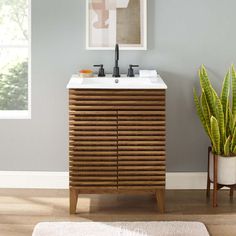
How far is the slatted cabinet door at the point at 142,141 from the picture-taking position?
4168 millimetres

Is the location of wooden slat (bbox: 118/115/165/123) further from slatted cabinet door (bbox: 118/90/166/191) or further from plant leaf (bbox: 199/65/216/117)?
plant leaf (bbox: 199/65/216/117)

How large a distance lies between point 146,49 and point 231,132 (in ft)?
2.91

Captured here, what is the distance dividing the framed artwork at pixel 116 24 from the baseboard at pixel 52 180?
1.01 metres

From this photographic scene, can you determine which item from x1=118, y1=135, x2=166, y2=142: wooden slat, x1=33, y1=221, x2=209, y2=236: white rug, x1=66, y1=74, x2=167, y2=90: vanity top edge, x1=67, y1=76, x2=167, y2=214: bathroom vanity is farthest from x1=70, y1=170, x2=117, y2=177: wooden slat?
x1=66, y1=74, x2=167, y2=90: vanity top edge

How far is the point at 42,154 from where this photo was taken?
15.9 feet

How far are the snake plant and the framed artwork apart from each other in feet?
1.85

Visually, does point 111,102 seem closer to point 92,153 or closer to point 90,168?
point 92,153

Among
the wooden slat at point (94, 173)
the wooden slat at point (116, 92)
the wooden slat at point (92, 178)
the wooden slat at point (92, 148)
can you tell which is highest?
the wooden slat at point (116, 92)

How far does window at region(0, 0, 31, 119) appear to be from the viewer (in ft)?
15.8

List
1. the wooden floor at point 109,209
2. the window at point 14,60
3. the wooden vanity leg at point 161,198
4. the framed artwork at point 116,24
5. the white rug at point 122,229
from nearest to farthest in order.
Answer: the white rug at point 122,229
the wooden floor at point 109,209
the wooden vanity leg at point 161,198
the framed artwork at point 116,24
the window at point 14,60

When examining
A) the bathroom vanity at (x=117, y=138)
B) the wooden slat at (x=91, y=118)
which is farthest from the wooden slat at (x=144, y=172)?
the wooden slat at (x=91, y=118)

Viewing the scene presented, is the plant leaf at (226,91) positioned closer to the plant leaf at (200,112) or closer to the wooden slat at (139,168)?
the plant leaf at (200,112)

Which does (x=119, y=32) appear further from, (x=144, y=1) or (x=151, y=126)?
(x=151, y=126)

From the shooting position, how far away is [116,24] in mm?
4680
